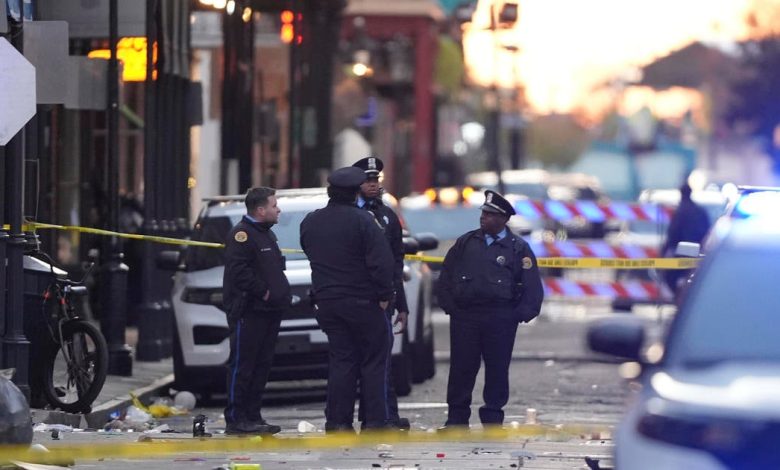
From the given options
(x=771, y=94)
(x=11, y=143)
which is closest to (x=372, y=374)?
(x=11, y=143)

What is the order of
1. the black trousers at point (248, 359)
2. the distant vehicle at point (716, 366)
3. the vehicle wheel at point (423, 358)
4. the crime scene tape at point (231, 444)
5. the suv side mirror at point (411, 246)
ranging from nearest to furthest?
the distant vehicle at point (716, 366) → the crime scene tape at point (231, 444) → the black trousers at point (248, 359) → the suv side mirror at point (411, 246) → the vehicle wheel at point (423, 358)

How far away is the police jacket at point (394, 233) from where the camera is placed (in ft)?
46.9

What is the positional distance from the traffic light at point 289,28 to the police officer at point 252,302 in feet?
55.2

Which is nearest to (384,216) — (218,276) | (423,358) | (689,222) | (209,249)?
(218,276)

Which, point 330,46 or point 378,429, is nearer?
point 378,429

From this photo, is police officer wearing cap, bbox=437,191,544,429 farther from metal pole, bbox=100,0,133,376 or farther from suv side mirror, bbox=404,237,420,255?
metal pole, bbox=100,0,133,376

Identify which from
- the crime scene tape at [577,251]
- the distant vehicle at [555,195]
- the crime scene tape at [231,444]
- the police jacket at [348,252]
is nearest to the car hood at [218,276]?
the crime scene tape at [231,444]

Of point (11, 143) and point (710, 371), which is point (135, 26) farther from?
point (710, 371)

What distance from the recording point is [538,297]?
13977mm

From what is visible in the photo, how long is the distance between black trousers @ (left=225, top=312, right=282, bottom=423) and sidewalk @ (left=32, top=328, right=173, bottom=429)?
1298mm

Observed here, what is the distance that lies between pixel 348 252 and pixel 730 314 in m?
5.98

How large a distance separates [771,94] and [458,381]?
47888 millimetres

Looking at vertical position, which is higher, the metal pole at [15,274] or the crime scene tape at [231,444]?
the metal pole at [15,274]

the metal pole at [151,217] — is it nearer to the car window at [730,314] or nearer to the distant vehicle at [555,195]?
the distant vehicle at [555,195]
